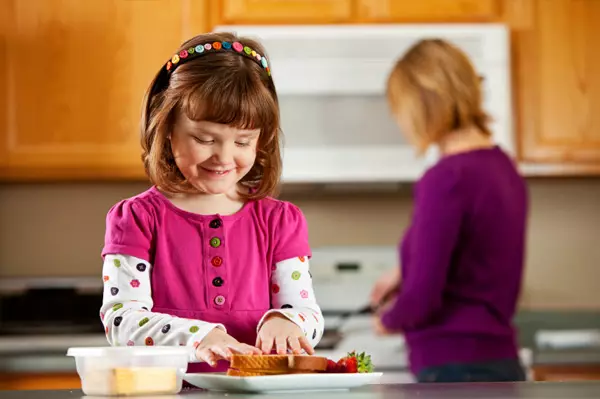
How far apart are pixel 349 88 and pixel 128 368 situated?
83.8 inches

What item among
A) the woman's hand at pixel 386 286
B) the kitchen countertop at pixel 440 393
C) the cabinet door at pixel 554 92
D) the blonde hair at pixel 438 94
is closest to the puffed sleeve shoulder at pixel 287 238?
the kitchen countertop at pixel 440 393

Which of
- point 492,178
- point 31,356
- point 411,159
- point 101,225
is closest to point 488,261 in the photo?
point 492,178

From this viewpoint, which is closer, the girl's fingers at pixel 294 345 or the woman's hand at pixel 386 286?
the girl's fingers at pixel 294 345

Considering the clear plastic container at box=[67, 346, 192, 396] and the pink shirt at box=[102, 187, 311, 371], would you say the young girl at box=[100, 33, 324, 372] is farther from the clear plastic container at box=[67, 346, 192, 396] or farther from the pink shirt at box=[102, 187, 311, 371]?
the clear plastic container at box=[67, 346, 192, 396]

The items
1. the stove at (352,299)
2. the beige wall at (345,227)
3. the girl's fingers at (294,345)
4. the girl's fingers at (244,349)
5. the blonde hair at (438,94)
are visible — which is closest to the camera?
the girl's fingers at (244,349)

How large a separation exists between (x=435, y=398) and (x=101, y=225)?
8.91 ft

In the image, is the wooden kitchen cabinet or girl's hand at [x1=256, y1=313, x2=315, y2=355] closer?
girl's hand at [x1=256, y1=313, x2=315, y2=355]

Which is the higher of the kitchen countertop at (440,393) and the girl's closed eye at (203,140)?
the girl's closed eye at (203,140)

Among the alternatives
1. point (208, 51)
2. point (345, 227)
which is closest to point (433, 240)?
point (208, 51)

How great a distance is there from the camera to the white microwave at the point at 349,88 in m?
2.98

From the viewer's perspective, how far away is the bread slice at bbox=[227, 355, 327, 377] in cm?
97

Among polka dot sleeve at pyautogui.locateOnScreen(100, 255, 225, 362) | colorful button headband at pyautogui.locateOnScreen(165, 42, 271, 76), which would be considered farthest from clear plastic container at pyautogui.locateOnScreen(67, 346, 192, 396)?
colorful button headband at pyautogui.locateOnScreen(165, 42, 271, 76)

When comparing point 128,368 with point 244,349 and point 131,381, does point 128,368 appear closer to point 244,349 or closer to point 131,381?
point 131,381

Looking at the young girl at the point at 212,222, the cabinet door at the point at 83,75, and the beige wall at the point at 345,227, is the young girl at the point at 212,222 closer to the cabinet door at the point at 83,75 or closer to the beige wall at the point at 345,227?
the cabinet door at the point at 83,75
